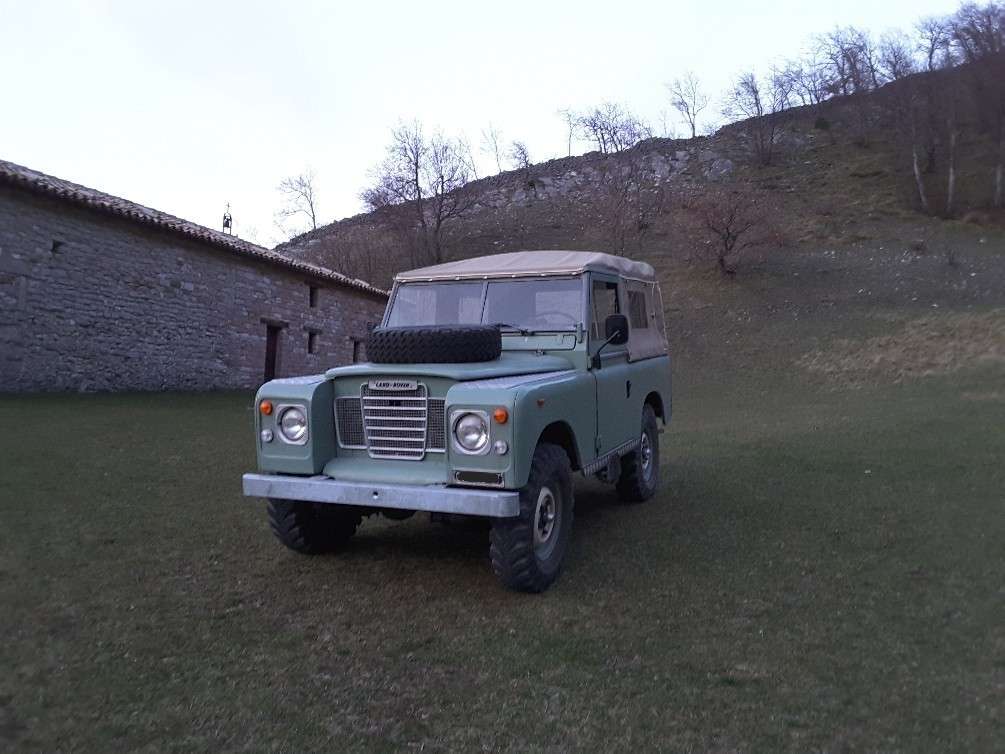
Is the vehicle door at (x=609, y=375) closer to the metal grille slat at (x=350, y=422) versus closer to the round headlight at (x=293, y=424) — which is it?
the metal grille slat at (x=350, y=422)

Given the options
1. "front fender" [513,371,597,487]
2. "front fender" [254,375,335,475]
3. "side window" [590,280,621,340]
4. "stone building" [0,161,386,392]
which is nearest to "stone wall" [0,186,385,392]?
"stone building" [0,161,386,392]

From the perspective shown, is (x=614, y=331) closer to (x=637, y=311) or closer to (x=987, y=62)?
(x=637, y=311)

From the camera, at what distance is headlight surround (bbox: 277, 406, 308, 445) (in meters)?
4.67

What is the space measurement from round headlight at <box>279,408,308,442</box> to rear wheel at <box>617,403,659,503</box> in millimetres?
3292

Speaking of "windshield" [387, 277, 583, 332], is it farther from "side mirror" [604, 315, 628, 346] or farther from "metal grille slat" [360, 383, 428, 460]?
"metal grille slat" [360, 383, 428, 460]

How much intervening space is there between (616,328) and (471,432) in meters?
1.80

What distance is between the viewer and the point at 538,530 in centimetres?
468

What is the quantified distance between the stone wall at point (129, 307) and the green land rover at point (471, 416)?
40.0ft

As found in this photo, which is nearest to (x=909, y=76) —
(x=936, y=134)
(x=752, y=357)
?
(x=936, y=134)

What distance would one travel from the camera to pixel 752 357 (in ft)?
79.3

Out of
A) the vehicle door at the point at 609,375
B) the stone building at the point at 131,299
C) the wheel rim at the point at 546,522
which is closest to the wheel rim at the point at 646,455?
the vehicle door at the point at 609,375

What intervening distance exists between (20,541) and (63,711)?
9.82ft

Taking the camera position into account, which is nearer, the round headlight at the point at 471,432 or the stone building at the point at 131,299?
the round headlight at the point at 471,432

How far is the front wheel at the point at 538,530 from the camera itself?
4344 mm
